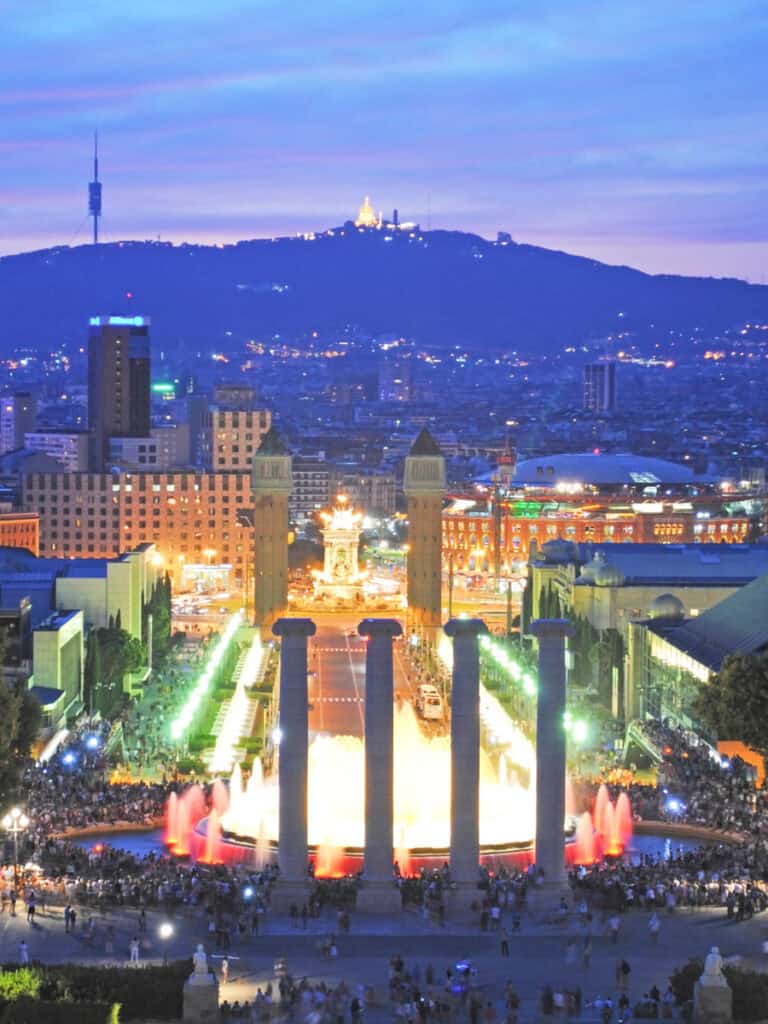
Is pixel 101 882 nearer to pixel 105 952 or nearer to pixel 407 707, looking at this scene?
pixel 105 952

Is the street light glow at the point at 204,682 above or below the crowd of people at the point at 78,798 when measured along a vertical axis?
below

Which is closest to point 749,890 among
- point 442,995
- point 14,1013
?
point 442,995

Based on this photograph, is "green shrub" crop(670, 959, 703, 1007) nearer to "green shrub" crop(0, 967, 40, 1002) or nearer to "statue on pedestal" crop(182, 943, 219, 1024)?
"statue on pedestal" crop(182, 943, 219, 1024)

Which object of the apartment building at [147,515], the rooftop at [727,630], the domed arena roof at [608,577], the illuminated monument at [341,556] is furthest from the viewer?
the apartment building at [147,515]

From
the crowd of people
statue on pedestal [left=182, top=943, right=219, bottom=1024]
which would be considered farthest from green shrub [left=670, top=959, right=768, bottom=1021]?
the crowd of people

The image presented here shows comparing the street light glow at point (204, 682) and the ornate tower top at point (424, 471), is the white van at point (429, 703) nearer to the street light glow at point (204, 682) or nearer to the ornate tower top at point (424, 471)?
the street light glow at point (204, 682)

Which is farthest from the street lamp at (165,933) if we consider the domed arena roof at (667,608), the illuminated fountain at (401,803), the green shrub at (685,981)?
the domed arena roof at (667,608)
